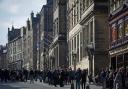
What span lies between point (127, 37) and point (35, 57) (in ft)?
295

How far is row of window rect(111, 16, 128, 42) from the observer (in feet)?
150

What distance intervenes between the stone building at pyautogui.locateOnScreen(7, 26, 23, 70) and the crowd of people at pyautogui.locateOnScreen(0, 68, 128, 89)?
324ft

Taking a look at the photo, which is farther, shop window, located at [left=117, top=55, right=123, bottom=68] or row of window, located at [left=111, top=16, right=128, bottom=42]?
shop window, located at [left=117, top=55, right=123, bottom=68]

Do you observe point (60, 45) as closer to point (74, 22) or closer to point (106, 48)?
point (74, 22)

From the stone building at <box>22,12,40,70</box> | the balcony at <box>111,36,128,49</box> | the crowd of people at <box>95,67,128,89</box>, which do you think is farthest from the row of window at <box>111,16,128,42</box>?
the stone building at <box>22,12,40,70</box>

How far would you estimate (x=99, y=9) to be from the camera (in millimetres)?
56281

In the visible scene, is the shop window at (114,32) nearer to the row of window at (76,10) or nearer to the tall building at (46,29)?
the row of window at (76,10)

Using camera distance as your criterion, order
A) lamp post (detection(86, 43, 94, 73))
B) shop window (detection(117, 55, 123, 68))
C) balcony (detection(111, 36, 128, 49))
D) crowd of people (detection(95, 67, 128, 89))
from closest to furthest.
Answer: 1. crowd of people (detection(95, 67, 128, 89))
2. balcony (detection(111, 36, 128, 49))
3. shop window (detection(117, 55, 123, 68))
4. lamp post (detection(86, 43, 94, 73))

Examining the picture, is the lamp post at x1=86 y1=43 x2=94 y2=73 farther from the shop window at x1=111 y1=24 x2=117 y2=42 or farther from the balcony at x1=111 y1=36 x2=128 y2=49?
the balcony at x1=111 y1=36 x2=128 y2=49

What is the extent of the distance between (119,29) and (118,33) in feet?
1.97

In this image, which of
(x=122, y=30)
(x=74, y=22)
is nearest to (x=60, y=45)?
(x=74, y=22)

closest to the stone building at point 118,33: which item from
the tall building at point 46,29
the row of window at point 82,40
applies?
the row of window at point 82,40

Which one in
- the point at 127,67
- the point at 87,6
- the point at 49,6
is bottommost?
the point at 127,67

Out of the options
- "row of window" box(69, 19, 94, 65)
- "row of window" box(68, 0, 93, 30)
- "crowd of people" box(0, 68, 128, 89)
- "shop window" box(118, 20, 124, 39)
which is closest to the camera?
"crowd of people" box(0, 68, 128, 89)
